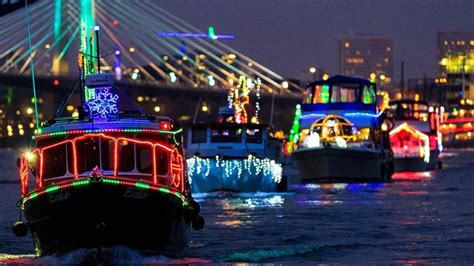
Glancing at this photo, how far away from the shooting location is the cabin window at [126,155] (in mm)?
21203

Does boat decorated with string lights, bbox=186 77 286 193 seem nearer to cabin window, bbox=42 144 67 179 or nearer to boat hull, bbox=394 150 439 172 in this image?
cabin window, bbox=42 144 67 179

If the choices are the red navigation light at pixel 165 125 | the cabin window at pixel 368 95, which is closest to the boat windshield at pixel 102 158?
the red navigation light at pixel 165 125

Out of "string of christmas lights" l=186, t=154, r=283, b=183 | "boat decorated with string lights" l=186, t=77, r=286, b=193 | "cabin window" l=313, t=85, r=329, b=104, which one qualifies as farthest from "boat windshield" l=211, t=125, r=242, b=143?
"cabin window" l=313, t=85, r=329, b=104

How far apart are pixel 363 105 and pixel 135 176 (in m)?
34.8

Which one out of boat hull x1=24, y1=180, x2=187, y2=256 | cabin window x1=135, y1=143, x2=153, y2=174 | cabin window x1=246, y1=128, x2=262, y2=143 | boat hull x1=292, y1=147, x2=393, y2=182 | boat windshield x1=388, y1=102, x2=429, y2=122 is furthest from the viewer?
boat windshield x1=388, y1=102, x2=429, y2=122

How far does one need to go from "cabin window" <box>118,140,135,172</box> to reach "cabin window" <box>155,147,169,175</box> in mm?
369

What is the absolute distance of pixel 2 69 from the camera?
383 feet

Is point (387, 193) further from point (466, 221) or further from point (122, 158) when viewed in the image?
point (122, 158)

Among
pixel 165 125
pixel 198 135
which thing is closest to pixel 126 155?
pixel 165 125

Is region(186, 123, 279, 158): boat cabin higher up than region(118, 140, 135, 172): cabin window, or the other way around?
region(186, 123, 279, 158): boat cabin

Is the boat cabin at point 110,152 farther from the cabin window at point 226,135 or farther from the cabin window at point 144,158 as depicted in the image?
the cabin window at point 226,135

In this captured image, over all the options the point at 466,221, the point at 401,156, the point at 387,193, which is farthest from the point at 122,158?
the point at 401,156

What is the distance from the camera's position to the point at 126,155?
2138cm

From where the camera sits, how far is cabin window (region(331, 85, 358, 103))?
184 ft
